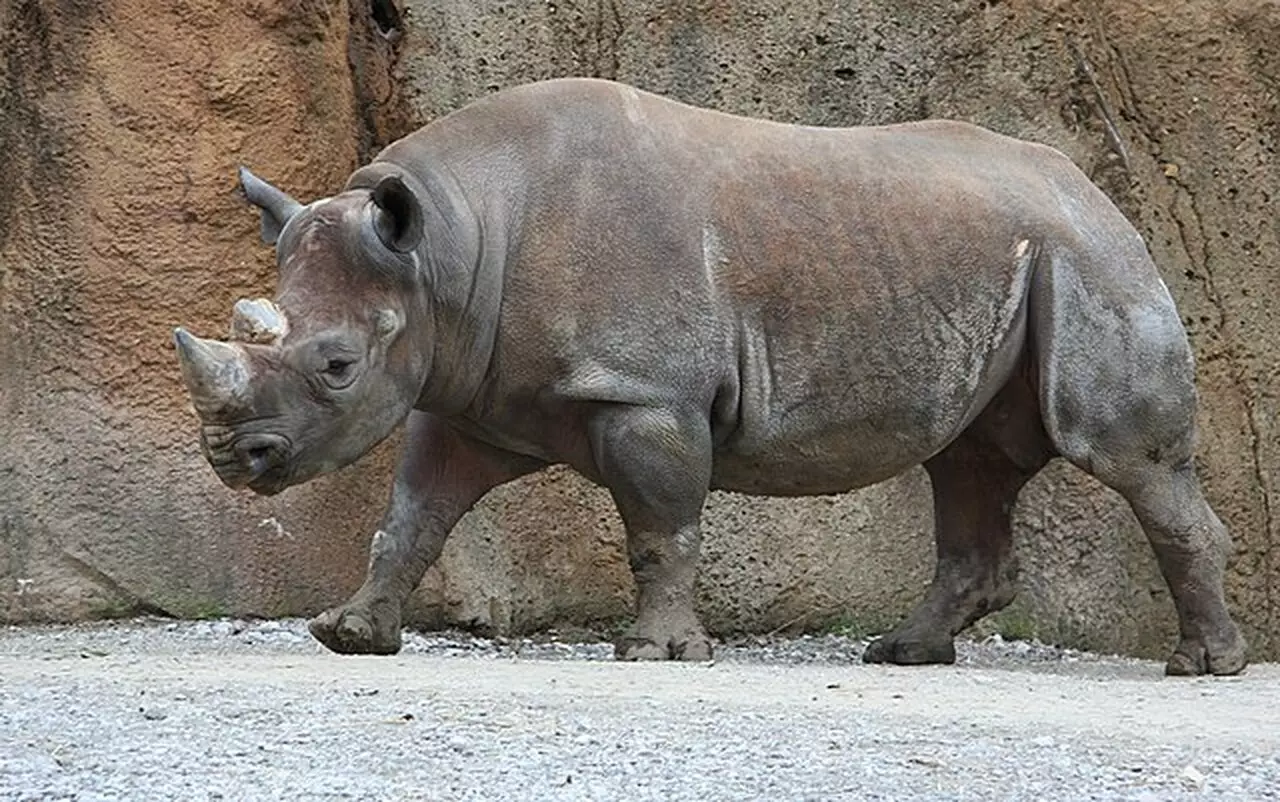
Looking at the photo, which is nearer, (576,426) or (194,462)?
(576,426)

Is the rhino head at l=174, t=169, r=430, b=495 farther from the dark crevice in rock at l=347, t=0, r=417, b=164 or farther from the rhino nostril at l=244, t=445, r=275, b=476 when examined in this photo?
the dark crevice in rock at l=347, t=0, r=417, b=164

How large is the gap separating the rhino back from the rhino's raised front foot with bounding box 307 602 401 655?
66cm

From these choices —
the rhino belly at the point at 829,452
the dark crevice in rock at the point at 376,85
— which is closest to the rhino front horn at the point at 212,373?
the rhino belly at the point at 829,452

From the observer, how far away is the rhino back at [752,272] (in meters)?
7.37

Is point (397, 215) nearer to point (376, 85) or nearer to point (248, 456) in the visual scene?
point (248, 456)

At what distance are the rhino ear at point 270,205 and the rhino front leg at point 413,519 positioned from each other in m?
0.74

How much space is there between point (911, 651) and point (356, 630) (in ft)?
6.85

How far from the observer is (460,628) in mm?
9469

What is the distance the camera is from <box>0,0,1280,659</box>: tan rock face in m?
9.09

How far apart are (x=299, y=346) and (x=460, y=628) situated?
2693mm

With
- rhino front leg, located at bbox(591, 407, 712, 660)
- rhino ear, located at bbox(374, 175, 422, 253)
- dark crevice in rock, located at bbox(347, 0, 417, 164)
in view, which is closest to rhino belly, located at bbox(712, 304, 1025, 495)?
rhino front leg, located at bbox(591, 407, 712, 660)

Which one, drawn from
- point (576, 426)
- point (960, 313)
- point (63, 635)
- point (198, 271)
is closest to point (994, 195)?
point (960, 313)

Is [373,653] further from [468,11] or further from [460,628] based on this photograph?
[468,11]

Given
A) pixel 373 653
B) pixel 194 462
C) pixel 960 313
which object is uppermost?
pixel 960 313
